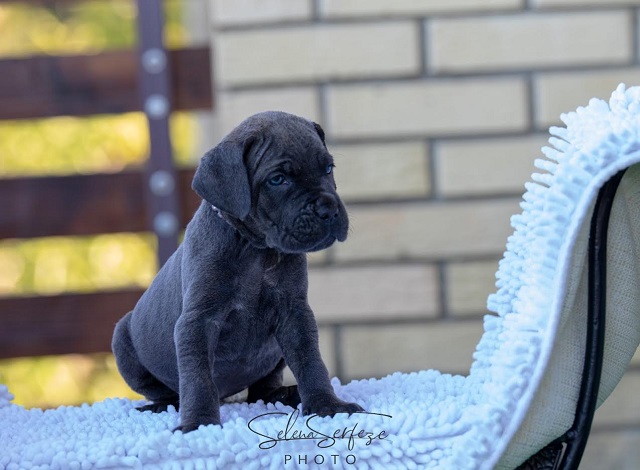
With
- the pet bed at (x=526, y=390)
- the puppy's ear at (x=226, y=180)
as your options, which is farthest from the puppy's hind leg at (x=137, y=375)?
the puppy's ear at (x=226, y=180)

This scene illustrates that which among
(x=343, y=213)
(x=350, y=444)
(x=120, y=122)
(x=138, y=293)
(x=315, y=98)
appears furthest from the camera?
(x=120, y=122)

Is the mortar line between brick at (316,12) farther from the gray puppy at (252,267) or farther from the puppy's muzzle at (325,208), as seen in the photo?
the puppy's muzzle at (325,208)

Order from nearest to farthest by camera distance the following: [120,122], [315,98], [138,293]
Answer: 1. [315,98]
2. [138,293]
3. [120,122]

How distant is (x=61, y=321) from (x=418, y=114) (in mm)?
1157

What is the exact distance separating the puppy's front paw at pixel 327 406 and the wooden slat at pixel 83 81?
135cm

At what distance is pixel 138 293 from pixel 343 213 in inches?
52.7

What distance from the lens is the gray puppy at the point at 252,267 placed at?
3.44 ft

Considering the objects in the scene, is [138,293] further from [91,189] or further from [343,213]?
[343,213]

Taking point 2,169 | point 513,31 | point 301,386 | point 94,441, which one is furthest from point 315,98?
point 94,441

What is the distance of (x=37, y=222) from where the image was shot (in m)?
2.26

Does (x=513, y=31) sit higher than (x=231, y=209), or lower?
higher

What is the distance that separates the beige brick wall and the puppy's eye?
3.47 feet

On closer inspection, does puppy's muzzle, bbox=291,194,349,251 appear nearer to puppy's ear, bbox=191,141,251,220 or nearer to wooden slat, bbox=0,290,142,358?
puppy's ear, bbox=191,141,251,220

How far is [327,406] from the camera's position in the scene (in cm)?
105
